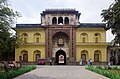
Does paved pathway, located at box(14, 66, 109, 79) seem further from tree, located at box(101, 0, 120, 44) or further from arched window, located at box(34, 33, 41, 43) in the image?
arched window, located at box(34, 33, 41, 43)

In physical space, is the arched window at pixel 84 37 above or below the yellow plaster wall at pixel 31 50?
above

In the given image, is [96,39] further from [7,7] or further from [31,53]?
[7,7]

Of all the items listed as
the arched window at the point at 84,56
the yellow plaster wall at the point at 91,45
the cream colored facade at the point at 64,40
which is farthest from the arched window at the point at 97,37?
the arched window at the point at 84,56

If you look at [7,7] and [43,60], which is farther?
[43,60]

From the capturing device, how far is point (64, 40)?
66.8 m

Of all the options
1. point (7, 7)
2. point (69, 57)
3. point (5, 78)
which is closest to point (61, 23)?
point (69, 57)

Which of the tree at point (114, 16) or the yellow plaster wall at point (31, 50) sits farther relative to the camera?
the yellow plaster wall at point (31, 50)

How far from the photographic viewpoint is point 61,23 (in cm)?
6594

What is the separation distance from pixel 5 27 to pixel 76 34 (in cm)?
4320

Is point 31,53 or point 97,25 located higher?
point 97,25

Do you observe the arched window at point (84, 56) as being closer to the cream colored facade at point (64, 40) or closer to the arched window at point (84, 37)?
the cream colored facade at point (64, 40)

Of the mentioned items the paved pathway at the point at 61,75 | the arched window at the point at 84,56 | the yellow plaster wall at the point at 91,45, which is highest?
the yellow plaster wall at the point at 91,45

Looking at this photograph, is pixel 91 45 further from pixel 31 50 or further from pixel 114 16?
pixel 114 16

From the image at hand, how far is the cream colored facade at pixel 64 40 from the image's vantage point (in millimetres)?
65375
